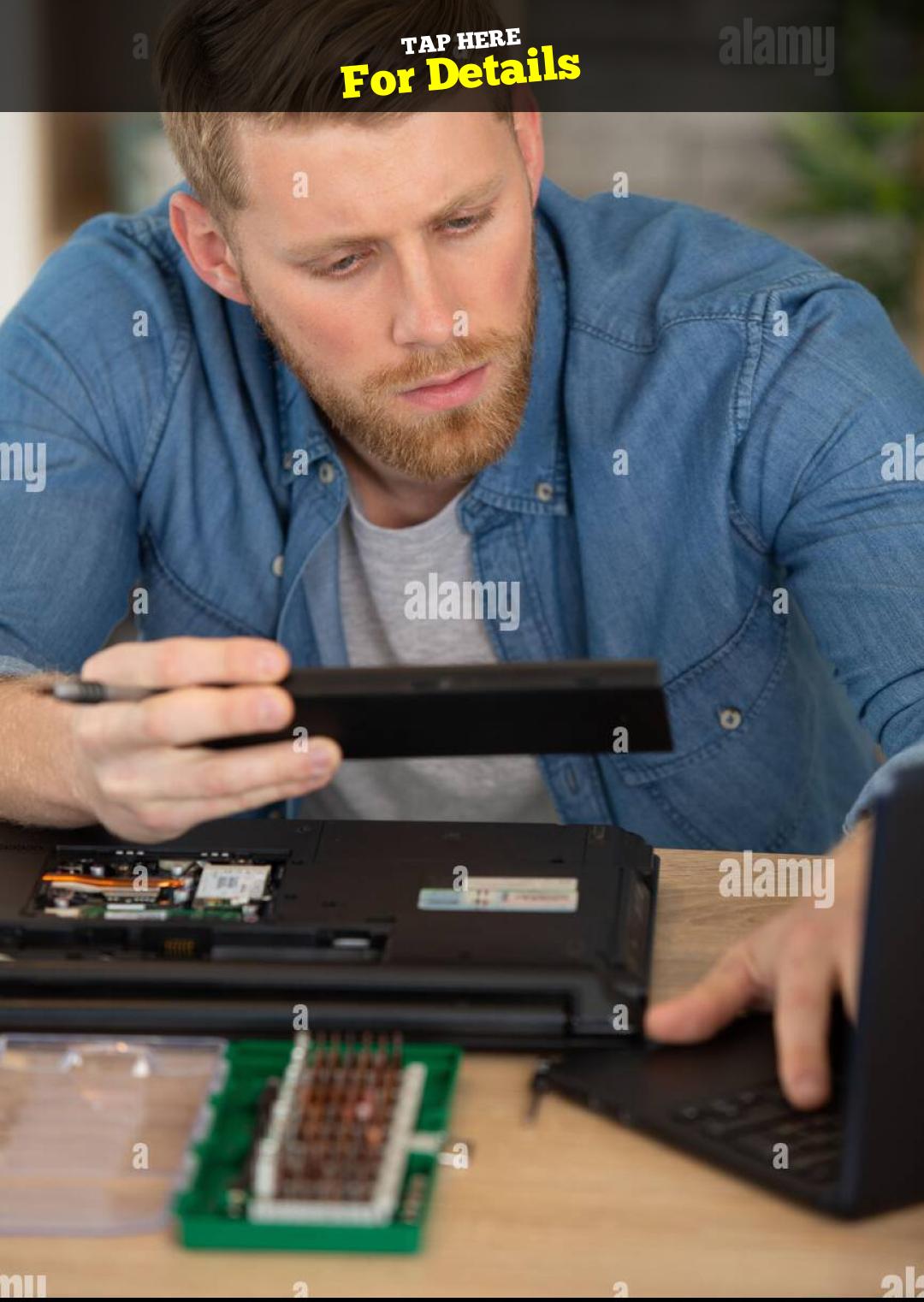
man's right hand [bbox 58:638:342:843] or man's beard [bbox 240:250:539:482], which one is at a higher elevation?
man's beard [bbox 240:250:539:482]

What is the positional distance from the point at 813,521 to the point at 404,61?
53 cm

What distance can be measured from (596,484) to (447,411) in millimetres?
180

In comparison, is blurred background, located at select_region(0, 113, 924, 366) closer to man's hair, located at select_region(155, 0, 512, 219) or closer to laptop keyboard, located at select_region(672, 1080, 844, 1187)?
man's hair, located at select_region(155, 0, 512, 219)

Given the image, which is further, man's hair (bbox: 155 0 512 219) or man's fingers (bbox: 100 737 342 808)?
man's hair (bbox: 155 0 512 219)

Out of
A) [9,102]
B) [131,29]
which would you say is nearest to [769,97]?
[131,29]

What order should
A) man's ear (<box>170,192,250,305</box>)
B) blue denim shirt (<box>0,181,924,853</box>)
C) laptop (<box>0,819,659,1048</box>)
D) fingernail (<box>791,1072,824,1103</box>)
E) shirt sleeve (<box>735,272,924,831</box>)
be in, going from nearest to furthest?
fingernail (<box>791,1072,824,1103</box>), laptop (<box>0,819,659,1048</box>), shirt sleeve (<box>735,272,924,831</box>), blue denim shirt (<box>0,181,924,853</box>), man's ear (<box>170,192,250,305</box>)

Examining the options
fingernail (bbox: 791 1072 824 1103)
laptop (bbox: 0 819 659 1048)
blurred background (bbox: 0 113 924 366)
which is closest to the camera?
fingernail (bbox: 791 1072 824 1103)

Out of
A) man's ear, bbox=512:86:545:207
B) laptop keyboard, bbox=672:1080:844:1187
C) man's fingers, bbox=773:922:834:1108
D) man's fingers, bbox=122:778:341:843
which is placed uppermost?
man's ear, bbox=512:86:545:207

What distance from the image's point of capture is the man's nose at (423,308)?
1.40 metres

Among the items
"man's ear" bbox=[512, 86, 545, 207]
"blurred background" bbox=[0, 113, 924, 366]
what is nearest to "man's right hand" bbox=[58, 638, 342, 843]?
"man's ear" bbox=[512, 86, 545, 207]

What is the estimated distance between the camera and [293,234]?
1451 mm

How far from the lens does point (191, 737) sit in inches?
39.7

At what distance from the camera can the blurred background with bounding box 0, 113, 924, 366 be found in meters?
4.38

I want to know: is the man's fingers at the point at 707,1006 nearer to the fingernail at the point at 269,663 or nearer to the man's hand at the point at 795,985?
the man's hand at the point at 795,985
